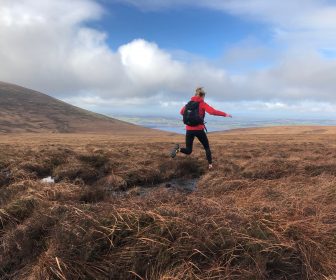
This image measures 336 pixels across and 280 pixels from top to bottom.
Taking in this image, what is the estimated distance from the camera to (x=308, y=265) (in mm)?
5367

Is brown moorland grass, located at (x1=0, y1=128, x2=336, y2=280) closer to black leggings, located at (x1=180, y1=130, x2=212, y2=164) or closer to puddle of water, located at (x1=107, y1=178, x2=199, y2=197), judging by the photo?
puddle of water, located at (x1=107, y1=178, x2=199, y2=197)

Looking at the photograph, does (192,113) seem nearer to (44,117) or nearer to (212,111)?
(212,111)

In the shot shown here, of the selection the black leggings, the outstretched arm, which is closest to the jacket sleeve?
the outstretched arm

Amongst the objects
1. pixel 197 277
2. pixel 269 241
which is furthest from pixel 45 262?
pixel 269 241

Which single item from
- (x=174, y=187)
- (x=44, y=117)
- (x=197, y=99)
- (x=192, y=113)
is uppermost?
(x=197, y=99)

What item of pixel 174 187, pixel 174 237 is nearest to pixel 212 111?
pixel 174 187

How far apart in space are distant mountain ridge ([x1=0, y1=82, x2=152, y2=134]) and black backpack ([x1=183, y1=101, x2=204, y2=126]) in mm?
107623

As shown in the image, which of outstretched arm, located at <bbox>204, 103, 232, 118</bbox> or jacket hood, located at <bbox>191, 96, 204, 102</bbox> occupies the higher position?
jacket hood, located at <bbox>191, 96, 204, 102</bbox>

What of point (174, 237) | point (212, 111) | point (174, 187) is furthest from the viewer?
point (212, 111)

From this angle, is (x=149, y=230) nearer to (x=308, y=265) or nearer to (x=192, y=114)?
(x=308, y=265)

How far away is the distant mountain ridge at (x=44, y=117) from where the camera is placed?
129 metres

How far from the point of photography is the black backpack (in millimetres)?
14469

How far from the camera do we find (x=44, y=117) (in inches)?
5999

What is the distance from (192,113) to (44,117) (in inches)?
5779
